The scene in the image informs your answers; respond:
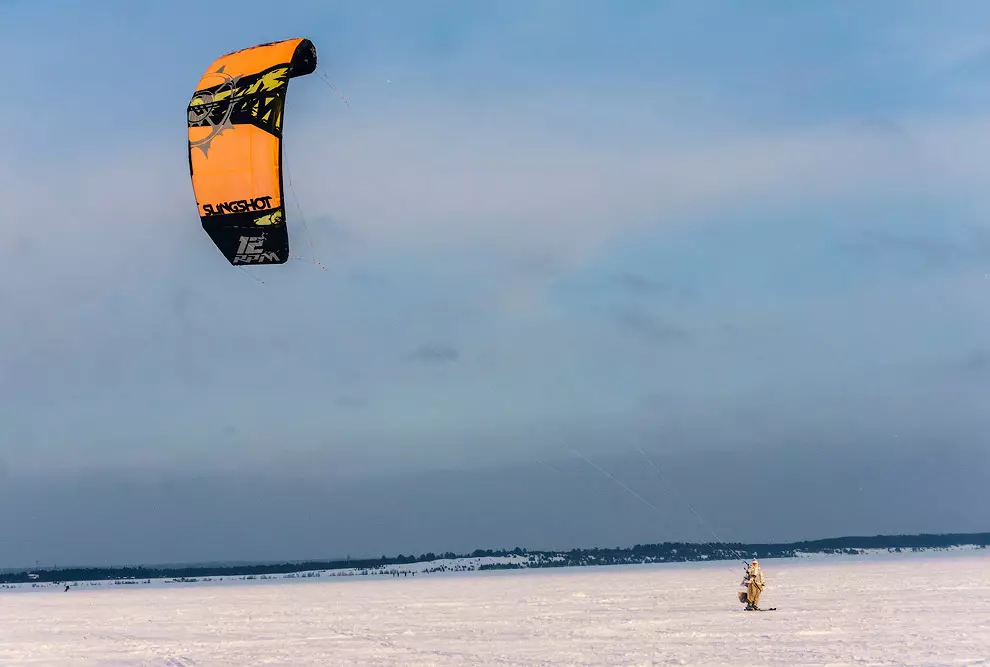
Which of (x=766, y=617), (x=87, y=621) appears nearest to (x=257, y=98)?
(x=766, y=617)

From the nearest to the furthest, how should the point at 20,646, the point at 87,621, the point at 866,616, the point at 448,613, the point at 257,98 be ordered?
the point at 257,98, the point at 20,646, the point at 866,616, the point at 448,613, the point at 87,621

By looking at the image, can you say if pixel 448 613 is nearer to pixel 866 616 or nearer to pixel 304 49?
pixel 866 616

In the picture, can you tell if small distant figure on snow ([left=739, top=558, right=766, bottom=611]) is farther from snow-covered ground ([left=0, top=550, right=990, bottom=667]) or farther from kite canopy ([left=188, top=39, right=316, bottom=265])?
kite canopy ([left=188, top=39, right=316, bottom=265])

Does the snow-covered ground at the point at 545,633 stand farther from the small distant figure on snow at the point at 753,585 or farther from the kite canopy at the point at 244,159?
the kite canopy at the point at 244,159

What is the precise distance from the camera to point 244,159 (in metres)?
16.0

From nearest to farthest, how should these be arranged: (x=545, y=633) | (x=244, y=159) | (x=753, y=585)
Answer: (x=244, y=159) < (x=545, y=633) < (x=753, y=585)

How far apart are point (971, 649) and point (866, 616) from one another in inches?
272

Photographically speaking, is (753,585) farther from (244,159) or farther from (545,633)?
(244,159)

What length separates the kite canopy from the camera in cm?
1591

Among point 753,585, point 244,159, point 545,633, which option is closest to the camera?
point 244,159

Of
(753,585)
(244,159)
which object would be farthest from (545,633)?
(244,159)

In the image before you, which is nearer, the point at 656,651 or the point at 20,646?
the point at 656,651

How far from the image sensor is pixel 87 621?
3072cm

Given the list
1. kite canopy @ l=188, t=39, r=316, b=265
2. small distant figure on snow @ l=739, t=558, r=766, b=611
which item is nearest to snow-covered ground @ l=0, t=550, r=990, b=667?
small distant figure on snow @ l=739, t=558, r=766, b=611
